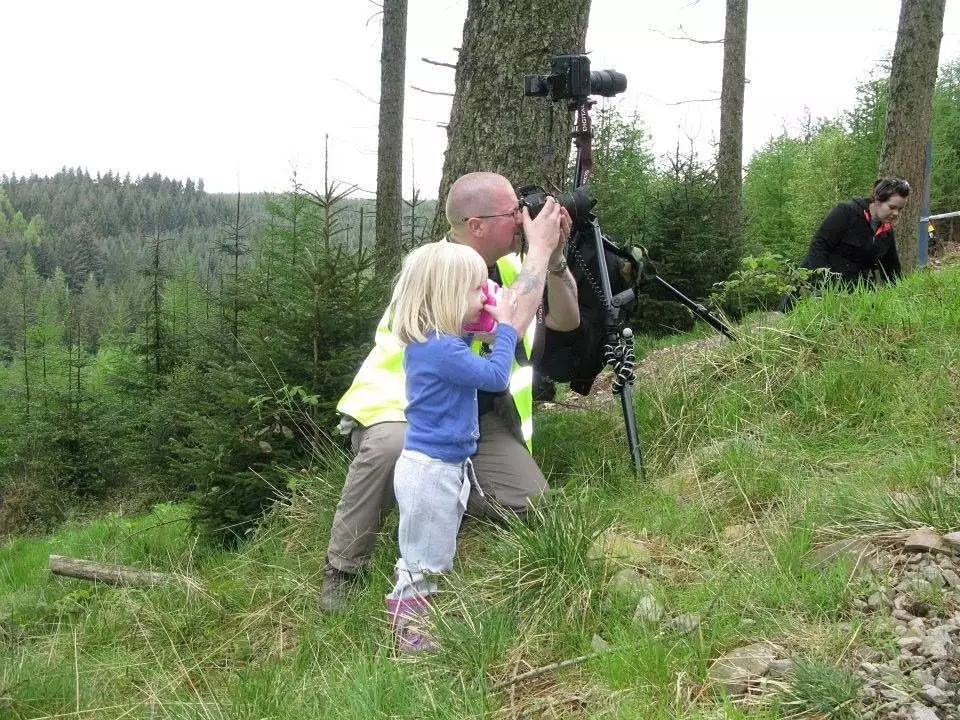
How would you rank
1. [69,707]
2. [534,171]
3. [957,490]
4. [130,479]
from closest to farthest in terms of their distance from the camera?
[957,490], [69,707], [534,171], [130,479]

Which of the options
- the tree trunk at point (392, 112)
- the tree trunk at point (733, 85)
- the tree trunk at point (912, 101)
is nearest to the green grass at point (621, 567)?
the tree trunk at point (912, 101)

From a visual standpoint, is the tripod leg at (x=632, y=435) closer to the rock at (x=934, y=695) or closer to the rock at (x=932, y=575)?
the rock at (x=932, y=575)

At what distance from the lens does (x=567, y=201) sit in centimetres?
375

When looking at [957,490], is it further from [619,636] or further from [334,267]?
[334,267]

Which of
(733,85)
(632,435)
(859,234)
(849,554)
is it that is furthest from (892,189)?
(733,85)

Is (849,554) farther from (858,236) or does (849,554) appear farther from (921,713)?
(858,236)

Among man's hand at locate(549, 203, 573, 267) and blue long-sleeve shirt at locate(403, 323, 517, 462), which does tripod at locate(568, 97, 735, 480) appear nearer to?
man's hand at locate(549, 203, 573, 267)

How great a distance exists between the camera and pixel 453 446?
3.06 meters

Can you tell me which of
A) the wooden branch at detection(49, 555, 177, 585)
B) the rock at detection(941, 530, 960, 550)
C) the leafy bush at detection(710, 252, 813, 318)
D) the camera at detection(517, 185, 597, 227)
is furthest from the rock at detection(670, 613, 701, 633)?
the leafy bush at detection(710, 252, 813, 318)

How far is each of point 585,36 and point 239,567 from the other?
10.8 feet

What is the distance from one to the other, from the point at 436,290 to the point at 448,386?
0.34 meters

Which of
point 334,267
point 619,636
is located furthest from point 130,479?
point 619,636

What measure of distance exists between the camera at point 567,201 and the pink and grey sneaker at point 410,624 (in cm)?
157

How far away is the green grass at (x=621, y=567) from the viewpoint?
2344 millimetres
